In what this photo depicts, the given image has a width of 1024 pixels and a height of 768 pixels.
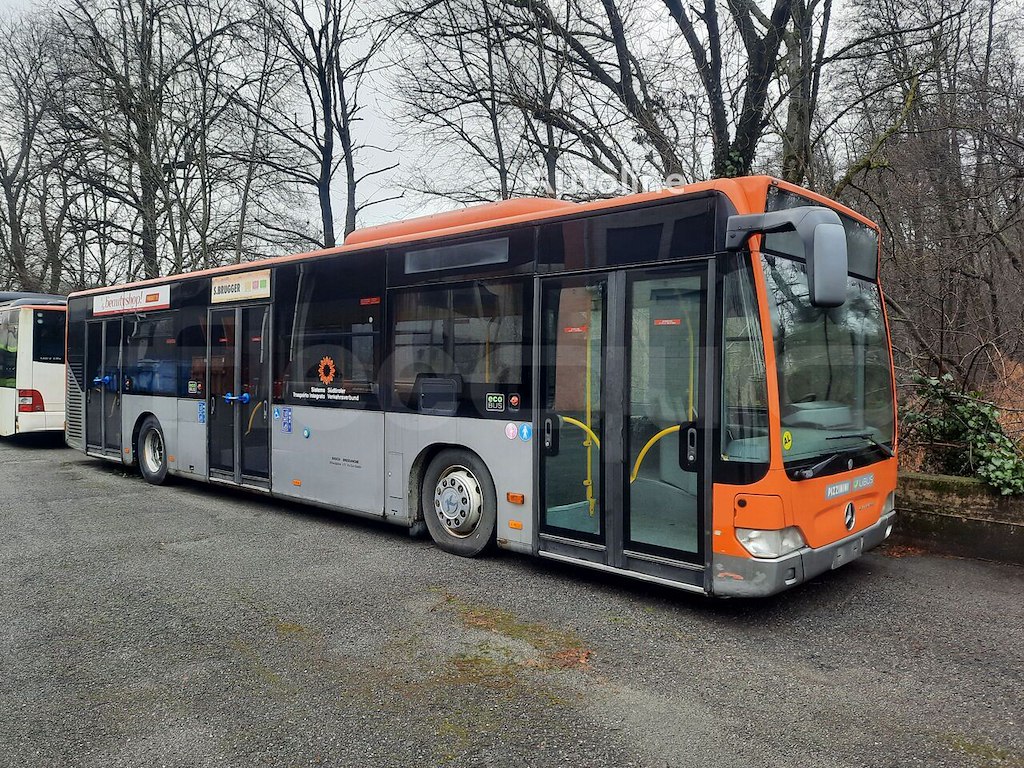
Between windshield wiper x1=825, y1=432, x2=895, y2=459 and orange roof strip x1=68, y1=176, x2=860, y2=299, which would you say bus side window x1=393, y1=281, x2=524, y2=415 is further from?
windshield wiper x1=825, y1=432, x2=895, y2=459

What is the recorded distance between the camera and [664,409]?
5.23 m

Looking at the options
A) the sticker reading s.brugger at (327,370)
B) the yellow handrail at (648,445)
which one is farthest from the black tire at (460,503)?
the sticker reading s.brugger at (327,370)

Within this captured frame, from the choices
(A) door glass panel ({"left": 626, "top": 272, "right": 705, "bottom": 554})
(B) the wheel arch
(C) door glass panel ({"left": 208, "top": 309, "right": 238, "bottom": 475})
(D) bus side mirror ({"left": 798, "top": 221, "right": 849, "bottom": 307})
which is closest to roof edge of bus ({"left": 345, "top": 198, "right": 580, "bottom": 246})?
(A) door glass panel ({"left": 626, "top": 272, "right": 705, "bottom": 554})

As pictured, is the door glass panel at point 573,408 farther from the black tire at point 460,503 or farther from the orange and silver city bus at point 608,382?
the black tire at point 460,503

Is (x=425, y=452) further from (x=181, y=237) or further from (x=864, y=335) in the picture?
(x=181, y=237)

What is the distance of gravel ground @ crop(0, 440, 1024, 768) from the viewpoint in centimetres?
348

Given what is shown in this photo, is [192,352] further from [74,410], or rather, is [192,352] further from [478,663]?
[478,663]

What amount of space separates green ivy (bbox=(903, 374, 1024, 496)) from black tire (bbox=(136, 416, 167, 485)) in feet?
30.5

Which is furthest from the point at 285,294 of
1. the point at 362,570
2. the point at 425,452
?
the point at 362,570

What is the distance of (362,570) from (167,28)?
18616mm

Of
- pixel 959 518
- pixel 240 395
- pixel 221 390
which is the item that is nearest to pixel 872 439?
pixel 959 518

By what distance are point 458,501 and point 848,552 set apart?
3089 millimetres

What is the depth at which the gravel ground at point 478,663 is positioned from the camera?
11.4 ft

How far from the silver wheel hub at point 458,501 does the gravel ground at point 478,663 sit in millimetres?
288
